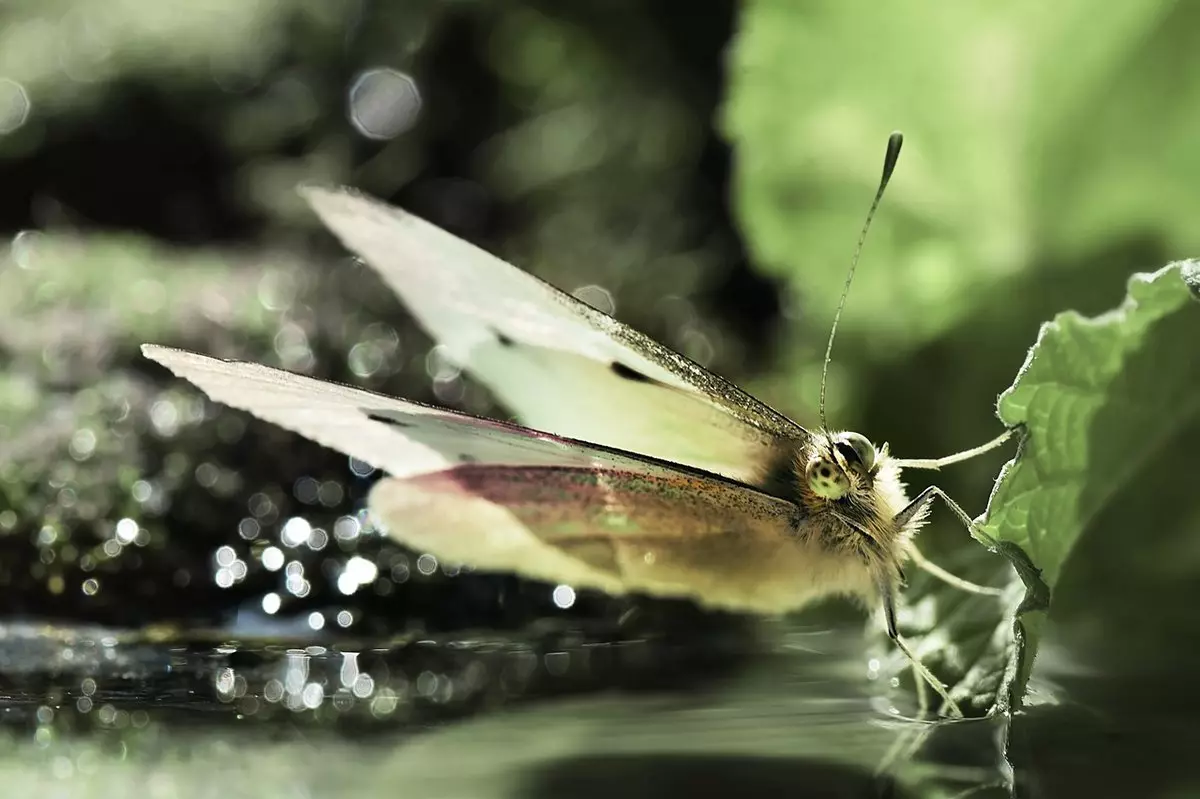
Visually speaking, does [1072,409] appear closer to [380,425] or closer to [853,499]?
[853,499]

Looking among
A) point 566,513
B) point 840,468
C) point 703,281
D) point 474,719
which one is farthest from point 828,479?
point 703,281

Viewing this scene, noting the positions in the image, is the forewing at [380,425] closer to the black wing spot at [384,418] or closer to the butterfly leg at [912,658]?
the black wing spot at [384,418]

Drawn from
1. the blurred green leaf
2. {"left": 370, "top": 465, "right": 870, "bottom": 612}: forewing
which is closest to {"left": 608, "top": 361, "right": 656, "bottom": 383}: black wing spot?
{"left": 370, "top": 465, "right": 870, "bottom": 612}: forewing

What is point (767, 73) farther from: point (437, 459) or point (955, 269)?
point (437, 459)

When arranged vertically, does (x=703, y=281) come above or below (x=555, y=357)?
above

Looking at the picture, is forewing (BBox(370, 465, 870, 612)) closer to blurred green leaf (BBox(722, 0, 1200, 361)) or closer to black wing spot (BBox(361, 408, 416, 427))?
black wing spot (BBox(361, 408, 416, 427))

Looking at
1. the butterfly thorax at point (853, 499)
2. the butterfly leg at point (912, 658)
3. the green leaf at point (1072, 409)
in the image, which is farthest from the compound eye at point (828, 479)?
the green leaf at point (1072, 409)
